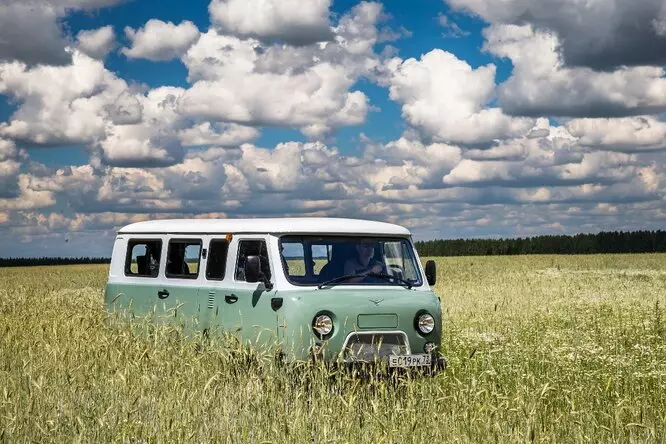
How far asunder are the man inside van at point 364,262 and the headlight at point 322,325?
3.09 ft

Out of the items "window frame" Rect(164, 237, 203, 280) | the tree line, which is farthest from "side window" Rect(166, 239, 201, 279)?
the tree line

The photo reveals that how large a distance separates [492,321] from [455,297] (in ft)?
26.2

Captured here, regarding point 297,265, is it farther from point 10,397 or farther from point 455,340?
point 455,340

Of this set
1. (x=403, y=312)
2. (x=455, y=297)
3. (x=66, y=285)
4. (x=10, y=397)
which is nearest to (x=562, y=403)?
(x=403, y=312)

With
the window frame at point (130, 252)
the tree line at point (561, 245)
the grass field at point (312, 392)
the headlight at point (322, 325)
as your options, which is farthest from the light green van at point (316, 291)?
the tree line at point (561, 245)

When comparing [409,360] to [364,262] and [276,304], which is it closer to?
[364,262]

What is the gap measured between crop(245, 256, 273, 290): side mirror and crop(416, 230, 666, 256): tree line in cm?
9691

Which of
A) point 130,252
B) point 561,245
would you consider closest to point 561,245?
point 561,245

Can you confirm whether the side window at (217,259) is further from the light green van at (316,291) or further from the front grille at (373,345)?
the front grille at (373,345)

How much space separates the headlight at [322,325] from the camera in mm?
9625

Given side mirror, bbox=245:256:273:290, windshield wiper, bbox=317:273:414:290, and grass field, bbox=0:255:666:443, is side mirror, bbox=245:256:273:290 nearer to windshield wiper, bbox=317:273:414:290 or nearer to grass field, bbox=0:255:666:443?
windshield wiper, bbox=317:273:414:290

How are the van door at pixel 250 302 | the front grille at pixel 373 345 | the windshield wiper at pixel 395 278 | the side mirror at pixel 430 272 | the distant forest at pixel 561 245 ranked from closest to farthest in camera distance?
the front grille at pixel 373 345
the van door at pixel 250 302
the windshield wiper at pixel 395 278
the side mirror at pixel 430 272
the distant forest at pixel 561 245

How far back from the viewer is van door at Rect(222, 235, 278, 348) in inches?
392

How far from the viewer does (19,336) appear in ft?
41.8
